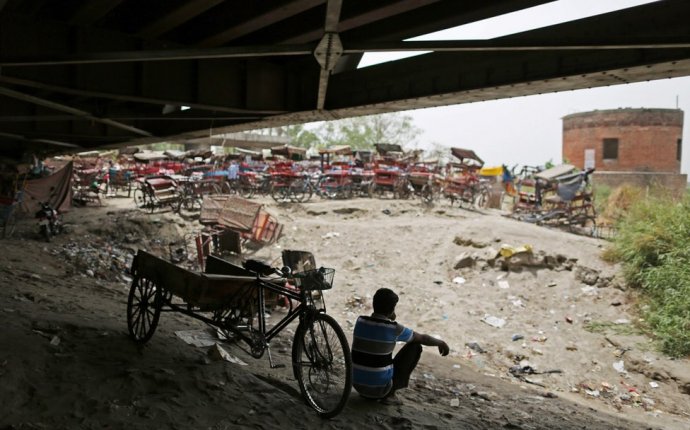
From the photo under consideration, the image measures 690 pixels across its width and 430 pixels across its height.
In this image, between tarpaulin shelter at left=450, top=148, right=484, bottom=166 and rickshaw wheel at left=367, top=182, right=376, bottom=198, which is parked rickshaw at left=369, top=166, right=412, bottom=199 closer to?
rickshaw wheel at left=367, top=182, right=376, bottom=198

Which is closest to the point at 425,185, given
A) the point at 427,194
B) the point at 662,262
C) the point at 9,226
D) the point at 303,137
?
the point at 427,194

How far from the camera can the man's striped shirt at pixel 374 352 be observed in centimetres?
398

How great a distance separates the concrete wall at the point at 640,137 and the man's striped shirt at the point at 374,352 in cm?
2942

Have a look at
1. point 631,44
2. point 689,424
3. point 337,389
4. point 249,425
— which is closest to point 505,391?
point 689,424

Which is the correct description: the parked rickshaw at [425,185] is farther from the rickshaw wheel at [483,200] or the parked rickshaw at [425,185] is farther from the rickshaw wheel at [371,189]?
the rickshaw wheel at [483,200]

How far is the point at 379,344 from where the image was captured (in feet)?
13.1

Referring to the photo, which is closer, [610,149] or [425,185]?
[425,185]

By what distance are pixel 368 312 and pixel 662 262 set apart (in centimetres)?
645

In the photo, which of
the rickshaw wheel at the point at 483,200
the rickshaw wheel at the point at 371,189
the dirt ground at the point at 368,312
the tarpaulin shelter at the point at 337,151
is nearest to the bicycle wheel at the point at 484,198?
the rickshaw wheel at the point at 483,200

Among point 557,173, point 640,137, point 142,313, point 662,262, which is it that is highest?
point 640,137

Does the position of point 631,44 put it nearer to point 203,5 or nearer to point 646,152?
point 203,5

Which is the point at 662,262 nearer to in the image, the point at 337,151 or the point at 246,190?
the point at 246,190

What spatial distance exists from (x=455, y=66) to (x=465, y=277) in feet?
28.9

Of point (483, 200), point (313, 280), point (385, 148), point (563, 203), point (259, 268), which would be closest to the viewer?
point (313, 280)
